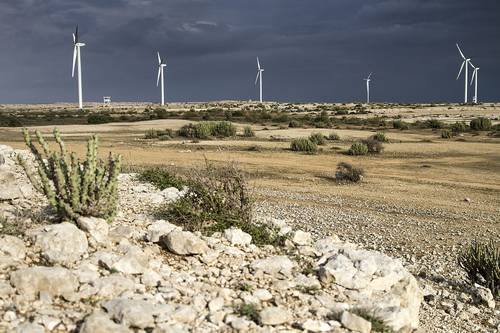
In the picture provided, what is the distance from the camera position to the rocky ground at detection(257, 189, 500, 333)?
7969mm

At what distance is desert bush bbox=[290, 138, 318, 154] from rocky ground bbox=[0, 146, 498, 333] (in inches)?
847

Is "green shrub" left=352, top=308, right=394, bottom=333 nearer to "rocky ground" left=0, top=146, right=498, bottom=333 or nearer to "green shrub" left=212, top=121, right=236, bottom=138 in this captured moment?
"rocky ground" left=0, top=146, right=498, bottom=333

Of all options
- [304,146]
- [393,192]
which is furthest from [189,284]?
[304,146]

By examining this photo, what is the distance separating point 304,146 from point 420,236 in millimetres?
18279

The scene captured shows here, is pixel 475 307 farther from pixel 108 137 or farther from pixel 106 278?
pixel 108 137

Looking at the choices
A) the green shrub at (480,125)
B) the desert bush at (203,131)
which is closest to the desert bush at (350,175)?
the desert bush at (203,131)

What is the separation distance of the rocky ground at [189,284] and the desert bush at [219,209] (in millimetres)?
373

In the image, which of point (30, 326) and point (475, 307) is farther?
point (475, 307)

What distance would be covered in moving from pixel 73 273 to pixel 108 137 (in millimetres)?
33941

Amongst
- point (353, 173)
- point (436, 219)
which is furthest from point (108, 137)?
point (436, 219)

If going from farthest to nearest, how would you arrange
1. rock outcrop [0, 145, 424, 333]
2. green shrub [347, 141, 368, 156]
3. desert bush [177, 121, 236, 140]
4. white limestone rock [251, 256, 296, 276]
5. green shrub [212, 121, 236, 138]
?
1. green shrub [212, 121, 236, 138]
2. desert bush [177, 121, 236, 140]
3. green shrub [347, 141, 368, 156]
4. white limestone rock [251, 256, 296, 276]
5. rock outcrop [0, 145, 424, 333]

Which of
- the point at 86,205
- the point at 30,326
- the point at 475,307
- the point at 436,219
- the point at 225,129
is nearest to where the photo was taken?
the point at 30,326

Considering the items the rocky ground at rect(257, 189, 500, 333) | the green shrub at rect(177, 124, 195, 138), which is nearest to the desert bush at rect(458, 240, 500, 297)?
the rocky ground at rect(257, 189, 500, 333)

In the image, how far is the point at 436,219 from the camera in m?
13.8
